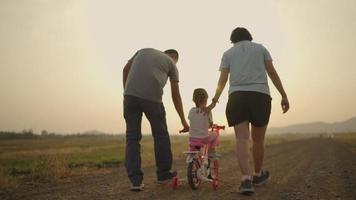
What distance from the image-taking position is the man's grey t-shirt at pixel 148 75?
20.8 feet

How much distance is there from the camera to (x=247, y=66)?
6086 millimetres

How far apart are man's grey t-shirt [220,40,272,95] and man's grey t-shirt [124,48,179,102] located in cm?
97

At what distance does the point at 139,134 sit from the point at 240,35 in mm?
2201

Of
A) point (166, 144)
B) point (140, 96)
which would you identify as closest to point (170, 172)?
point (166, 144)

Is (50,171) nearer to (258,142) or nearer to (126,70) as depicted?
(126,70)

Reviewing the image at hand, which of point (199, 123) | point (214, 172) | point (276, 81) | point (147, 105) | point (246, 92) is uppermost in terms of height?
point (276, 81)

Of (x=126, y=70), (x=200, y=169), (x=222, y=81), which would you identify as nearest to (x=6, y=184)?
(x=126, y=70)

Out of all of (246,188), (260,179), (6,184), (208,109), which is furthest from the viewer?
(6,184)

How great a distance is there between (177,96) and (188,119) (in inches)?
18.5

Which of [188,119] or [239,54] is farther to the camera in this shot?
[188,119]

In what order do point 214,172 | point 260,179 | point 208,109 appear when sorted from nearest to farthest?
point 208,109, point 260,179, point 214,172

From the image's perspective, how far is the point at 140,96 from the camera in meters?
6.31

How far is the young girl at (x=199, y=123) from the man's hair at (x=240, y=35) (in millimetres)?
972

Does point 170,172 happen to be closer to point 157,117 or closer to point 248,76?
point 157,117
